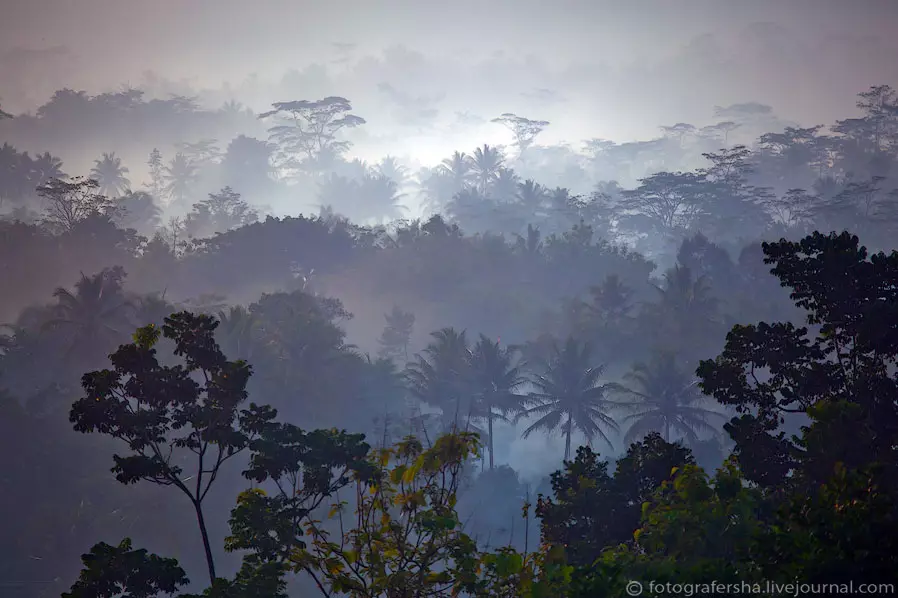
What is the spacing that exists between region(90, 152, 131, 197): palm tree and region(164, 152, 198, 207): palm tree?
8.55 metres

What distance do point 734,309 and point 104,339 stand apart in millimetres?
44251

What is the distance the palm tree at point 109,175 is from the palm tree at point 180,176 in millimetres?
8552

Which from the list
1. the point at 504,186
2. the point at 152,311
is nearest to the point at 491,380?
the point at 152,311

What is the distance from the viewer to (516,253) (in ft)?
234

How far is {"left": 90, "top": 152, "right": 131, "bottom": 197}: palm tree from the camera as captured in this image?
4589 inches

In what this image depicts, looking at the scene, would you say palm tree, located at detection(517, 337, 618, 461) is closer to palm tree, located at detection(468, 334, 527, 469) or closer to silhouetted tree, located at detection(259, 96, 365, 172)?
palm tree, located at detection(468, 334, 527, 469)

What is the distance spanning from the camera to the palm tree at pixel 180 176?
421ft

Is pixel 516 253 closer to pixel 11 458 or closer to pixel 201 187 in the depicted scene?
pixel 11 458

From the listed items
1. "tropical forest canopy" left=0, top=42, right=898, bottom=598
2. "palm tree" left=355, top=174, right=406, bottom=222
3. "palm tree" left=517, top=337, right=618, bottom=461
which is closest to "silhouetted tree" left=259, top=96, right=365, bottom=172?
"tropical forest canopy" left=0, top=42, right=898, bottom=598

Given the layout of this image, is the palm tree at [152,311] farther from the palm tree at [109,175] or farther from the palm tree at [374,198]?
the palm tree at [109,175]

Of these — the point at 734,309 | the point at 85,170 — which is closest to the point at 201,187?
the point at 85,170

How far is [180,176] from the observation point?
128 metres

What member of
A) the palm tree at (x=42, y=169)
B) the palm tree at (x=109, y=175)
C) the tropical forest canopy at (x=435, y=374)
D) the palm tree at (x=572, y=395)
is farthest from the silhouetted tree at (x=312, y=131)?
the palm tree at (x=572, y=395)

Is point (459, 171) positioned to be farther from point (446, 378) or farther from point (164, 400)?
point (164, 400)
